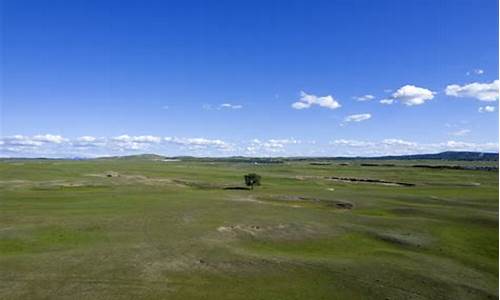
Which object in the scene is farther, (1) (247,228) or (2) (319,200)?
(2) (319,200)

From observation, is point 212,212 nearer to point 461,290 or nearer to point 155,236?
point 155,236

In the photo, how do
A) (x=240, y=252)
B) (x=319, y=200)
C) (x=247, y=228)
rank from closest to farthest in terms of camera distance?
(x=240, y=252), (x=247, y=228), (x=319, y=200)

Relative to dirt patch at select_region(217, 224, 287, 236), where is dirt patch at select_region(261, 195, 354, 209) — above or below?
above

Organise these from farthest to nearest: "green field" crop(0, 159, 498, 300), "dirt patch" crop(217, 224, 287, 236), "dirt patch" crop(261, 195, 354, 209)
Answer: "dirt patch" crop(261, 195, 354, 209), "dirt patch" crop(217, 224, 287, 236), "green field" crop(0, 159, 498, 300)

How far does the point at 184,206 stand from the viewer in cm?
6162

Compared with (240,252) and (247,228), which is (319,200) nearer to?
(247,228)

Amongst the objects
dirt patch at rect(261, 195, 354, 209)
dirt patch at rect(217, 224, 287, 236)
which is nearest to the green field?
dirt patch at rect(217, 224, 287, 236)

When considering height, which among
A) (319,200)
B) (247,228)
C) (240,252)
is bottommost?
(240,252)

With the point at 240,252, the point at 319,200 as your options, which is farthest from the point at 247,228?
the point at 319,200

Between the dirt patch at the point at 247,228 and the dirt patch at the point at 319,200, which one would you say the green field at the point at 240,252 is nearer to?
the dirt patch at the point at 247,228

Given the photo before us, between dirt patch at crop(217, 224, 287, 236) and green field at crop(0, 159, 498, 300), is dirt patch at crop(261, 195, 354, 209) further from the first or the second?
dirt patch at crop(217, 224, 287, 236)

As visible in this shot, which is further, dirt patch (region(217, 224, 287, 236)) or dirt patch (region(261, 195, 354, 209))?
dirt patch (region(261, 195, 354, 209))

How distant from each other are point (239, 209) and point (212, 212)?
5.11 m

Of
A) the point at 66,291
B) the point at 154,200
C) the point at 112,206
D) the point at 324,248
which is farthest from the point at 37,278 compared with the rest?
the point at 154,200
